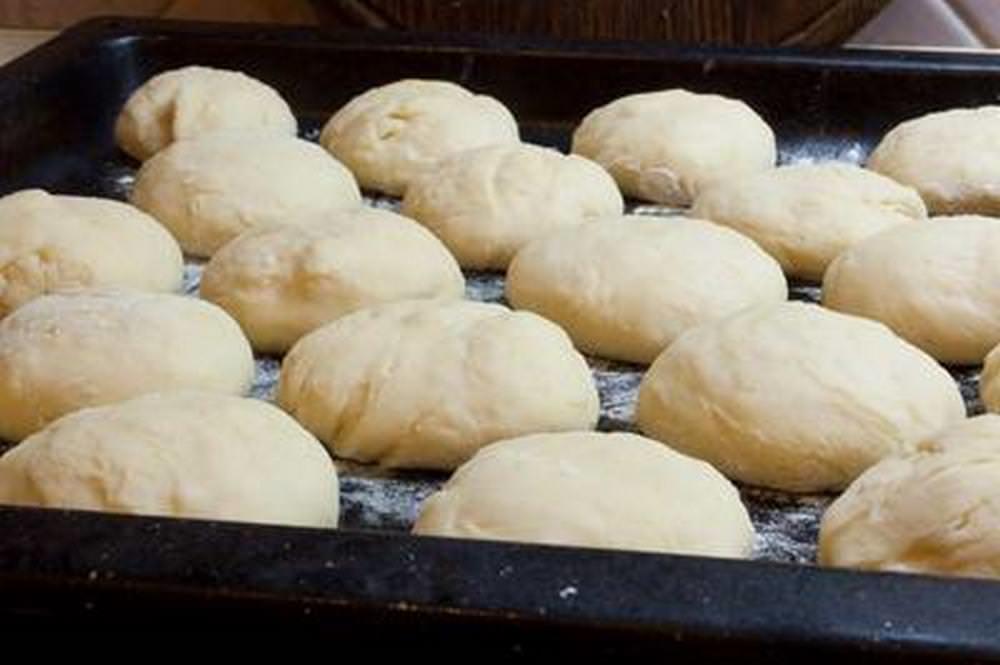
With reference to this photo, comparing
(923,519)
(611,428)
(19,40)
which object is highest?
(923,519)

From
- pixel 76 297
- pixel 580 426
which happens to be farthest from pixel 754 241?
pixel 76 297

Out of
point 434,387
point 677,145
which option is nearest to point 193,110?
point 677,145

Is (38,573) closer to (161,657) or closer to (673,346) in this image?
(161,657)

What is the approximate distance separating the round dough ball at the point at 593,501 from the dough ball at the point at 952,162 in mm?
596

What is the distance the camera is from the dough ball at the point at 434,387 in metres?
1.16

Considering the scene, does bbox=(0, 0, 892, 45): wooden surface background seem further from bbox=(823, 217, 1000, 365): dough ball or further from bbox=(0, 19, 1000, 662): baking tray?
bbox=(0, 19, 1000, 662): baking tray

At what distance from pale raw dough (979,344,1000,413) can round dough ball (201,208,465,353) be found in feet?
1.50

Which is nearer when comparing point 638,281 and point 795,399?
point 795,399

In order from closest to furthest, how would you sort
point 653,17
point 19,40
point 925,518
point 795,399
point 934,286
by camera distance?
point 925,518, point 795,399, point 934,286, point 653,17, point 19,40

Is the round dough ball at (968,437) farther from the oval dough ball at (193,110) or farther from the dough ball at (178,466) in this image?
the oval dough ball at (193,110)

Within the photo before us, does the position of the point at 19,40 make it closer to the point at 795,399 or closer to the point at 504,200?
the point at 504,200

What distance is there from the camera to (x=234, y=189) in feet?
5.00

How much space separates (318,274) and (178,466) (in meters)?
0.34

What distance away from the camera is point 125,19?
1854 mm
